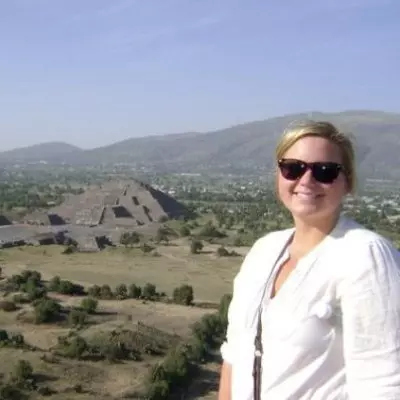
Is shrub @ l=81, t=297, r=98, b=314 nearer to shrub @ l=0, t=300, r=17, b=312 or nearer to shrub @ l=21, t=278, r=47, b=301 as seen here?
shrub @ l=0, t=300, r=17, b=312

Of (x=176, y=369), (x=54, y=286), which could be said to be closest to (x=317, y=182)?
(x=176, y=369)

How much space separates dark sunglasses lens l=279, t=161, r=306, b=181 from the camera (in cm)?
211

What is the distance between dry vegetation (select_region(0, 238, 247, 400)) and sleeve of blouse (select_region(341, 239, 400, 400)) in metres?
13.3

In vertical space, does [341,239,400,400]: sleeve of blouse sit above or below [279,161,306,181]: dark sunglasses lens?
below

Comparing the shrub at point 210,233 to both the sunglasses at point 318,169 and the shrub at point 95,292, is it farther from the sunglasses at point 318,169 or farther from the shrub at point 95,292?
the sunglasses at point 318,169

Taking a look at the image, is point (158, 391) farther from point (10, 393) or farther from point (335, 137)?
point (335, 137)

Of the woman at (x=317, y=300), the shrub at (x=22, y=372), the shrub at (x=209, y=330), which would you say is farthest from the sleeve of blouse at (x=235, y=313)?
the shrub at (x=209, y=330)

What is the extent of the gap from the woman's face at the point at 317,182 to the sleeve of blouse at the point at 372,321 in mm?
261

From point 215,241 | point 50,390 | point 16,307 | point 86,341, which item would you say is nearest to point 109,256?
point 215,241

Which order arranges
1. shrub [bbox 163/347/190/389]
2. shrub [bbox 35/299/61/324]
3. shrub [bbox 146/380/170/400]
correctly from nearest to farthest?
shrub [bbox 146/380/170/400] < shrub [bbox 163/347/190/389] < shrub [bbox 35/299/61/324]

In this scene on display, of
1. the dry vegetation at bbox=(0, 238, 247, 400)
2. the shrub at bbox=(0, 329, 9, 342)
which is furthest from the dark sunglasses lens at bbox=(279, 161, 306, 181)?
the shrub at bbox=(0, 329, 9, 342)

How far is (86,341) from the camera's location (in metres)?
17.9

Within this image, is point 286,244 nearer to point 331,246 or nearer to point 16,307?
point 331,246

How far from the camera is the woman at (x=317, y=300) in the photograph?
1.78 meters
